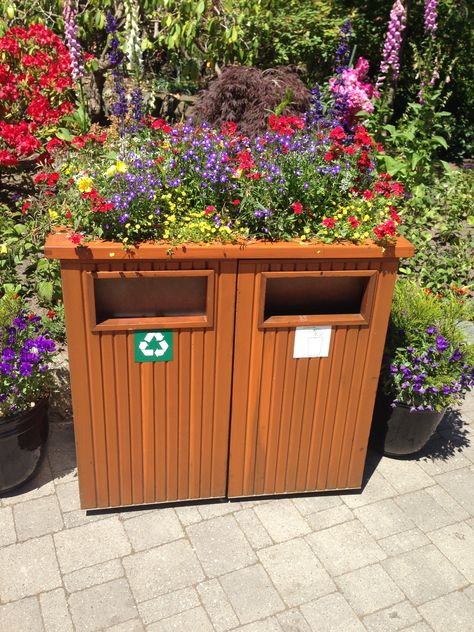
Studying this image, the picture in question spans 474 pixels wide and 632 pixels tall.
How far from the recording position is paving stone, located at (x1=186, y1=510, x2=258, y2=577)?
267 cm

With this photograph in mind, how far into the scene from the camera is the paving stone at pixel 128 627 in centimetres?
235

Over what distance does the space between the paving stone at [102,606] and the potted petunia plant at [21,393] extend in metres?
0.76

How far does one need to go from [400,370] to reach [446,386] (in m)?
0.25

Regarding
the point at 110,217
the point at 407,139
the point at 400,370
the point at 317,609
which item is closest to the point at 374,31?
the point at 407,139

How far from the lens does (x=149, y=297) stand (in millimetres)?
2443

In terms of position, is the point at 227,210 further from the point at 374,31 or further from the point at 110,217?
the point at 374,31

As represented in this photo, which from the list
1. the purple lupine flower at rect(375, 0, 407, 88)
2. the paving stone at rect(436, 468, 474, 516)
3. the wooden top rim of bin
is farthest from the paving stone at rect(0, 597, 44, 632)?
the purple lupine flower at rect(375, 0, 407, 88)

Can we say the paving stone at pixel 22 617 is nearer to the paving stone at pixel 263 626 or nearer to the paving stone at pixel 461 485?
the paving stone at pixel 263 626

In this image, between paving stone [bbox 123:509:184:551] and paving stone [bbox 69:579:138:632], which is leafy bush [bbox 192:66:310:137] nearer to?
paving stone [bbox 123:509:184:551]

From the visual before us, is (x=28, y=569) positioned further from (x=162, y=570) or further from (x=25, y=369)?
(x=25, y=369)

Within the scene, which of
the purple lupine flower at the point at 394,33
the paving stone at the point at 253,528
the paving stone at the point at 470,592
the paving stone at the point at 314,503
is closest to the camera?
the paving stone at the point at 470,592

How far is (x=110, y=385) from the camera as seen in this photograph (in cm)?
258

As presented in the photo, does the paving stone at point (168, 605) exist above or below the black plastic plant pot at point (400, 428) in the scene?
below

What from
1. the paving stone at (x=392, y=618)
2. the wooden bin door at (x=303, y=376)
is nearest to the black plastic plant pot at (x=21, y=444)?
the wooden bin door at (x=303, y=376)
